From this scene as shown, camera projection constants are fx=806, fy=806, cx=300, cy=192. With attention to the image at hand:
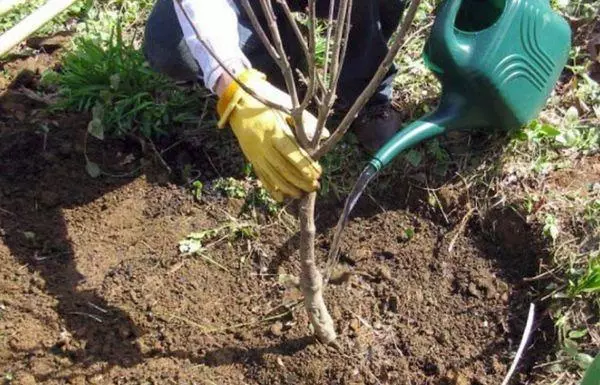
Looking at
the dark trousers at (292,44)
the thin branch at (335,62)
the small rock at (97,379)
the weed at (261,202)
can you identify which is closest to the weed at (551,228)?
the dark trousers at (292,44)

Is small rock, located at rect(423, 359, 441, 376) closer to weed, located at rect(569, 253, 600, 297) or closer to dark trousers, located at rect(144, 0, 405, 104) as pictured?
weed, located at rect(569, 253, 600, 297)

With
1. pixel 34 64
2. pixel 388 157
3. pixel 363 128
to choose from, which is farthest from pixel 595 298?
pixel 34 64

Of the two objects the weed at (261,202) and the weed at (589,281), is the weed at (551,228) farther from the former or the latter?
the weed at (261,202)

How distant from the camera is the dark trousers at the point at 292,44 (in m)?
2.08

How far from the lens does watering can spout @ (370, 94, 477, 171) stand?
1.85 metres

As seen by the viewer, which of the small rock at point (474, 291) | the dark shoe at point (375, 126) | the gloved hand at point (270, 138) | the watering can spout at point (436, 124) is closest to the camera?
the gloved hand at point (270, 138)

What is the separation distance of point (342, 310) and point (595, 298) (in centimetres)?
60

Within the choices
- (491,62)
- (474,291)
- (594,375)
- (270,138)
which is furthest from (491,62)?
(594,375)

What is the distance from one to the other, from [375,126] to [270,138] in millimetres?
640

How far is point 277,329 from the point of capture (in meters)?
1.88

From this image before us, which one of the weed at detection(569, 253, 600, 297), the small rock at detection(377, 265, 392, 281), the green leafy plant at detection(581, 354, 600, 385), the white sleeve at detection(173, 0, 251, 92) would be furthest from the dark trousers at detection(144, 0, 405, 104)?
the green leafy plant at detection(581, 354, 600, 385)

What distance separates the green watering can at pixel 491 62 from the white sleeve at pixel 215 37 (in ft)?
1.43

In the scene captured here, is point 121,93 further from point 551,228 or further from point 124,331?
point 551,228

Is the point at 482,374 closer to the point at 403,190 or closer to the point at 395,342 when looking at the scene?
the point at 395,342
